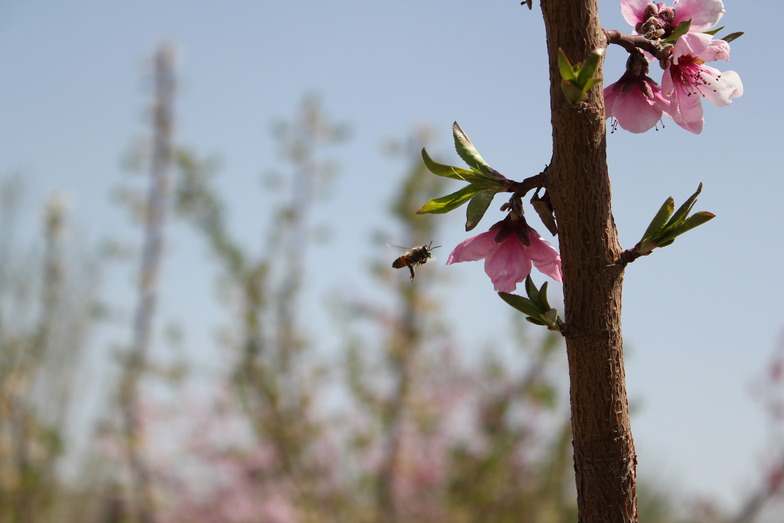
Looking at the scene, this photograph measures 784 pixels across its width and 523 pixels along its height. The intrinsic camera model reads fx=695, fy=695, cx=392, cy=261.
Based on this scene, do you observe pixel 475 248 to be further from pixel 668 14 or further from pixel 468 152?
pixel 668 14

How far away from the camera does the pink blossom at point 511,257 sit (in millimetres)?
741

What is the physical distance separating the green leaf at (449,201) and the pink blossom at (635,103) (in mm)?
182

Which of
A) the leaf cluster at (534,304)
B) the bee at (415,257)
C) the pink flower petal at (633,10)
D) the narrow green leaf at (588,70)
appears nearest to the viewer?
the narrow green leaf at (588,70)

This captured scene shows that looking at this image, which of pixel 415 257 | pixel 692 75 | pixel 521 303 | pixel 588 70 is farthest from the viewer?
pixel 415 257

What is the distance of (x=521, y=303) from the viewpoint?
0.66 metres

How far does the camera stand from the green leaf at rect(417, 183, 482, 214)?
71 cm

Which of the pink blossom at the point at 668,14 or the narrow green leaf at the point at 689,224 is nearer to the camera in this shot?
the narrow green leaf at the point at 689,224

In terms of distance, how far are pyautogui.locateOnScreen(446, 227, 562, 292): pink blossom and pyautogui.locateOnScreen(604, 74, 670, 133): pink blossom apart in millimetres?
161

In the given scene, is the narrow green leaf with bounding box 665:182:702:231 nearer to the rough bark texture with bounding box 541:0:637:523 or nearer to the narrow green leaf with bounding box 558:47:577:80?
the rough bark texture with bounding box 541:0:637:523

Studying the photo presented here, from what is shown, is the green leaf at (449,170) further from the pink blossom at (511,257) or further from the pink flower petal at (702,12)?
the pink flower petal at (702,12)

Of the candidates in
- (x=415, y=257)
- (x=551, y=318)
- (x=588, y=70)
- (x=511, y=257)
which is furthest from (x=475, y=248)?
(x=415, y=257)

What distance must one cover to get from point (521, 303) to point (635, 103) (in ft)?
0.89

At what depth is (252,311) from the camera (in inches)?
144

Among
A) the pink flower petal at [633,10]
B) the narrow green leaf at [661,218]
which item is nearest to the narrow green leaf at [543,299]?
the narrow green leaf at [661,218]
